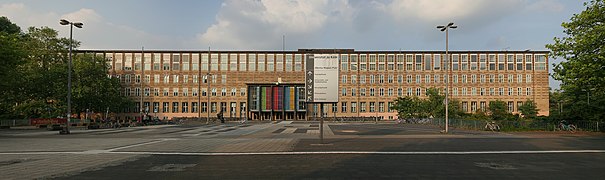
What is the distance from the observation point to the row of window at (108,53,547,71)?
4094 inches

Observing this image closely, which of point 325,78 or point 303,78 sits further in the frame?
point 303,78

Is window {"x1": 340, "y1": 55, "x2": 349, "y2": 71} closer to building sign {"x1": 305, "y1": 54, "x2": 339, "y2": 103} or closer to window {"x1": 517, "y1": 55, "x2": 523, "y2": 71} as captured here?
window {"x1": 517, "y1": 55, "x2": 523, "y2": 71}

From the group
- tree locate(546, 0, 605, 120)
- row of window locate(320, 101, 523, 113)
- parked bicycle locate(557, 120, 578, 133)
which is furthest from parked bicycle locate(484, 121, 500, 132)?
row of window locate(320, 101, 523, 113)

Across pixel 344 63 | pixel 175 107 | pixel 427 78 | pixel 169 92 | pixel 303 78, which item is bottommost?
pixel 175 107

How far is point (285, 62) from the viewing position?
105 meters

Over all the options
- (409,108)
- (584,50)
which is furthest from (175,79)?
(584,50)

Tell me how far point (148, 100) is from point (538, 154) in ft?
336

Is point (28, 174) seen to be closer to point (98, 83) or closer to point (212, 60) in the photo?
point (98, 83)

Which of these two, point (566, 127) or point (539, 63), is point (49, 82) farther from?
point (539, 63)

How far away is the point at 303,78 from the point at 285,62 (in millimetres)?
6553

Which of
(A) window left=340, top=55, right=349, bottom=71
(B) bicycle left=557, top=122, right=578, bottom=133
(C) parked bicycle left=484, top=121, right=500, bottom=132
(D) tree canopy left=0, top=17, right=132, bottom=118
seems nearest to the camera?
(B) bicycle left=557, top=122, right=578, bottom=133

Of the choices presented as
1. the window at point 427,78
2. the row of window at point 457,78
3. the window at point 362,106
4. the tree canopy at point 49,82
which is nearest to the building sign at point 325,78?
the tree canopy at point 49,82

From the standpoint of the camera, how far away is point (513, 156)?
49.0 ft

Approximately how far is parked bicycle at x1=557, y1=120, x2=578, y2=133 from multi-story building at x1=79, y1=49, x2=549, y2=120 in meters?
68.5
